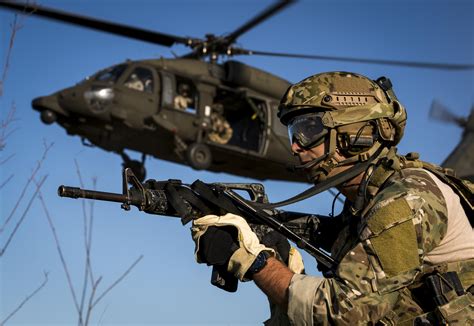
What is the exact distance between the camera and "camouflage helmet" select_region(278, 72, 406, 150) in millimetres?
3799

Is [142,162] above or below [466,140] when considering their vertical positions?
below

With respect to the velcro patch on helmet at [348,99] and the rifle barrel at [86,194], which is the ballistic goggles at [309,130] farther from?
the rifle barrel at [86,194]

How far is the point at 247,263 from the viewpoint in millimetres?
3410

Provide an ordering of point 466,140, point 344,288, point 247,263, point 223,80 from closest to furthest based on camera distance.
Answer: point 344,288 → point 247,263 → point 466,140 → point 223,80

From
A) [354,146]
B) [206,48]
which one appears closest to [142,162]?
[206,48]

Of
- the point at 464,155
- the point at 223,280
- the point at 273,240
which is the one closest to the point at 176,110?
the point at 464,155

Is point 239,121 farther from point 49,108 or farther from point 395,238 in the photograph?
point 395,238

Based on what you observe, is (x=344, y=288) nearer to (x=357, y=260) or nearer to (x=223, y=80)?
(x=357, y=260)

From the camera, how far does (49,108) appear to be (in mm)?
16562

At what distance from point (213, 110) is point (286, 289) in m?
15.0

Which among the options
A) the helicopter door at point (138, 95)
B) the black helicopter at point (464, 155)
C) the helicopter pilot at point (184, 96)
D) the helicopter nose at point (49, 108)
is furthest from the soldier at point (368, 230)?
Answer: the helicopter pilot at point (184, 96)

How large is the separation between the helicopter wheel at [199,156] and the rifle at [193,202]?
12.7m

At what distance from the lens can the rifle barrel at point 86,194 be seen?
3.67m

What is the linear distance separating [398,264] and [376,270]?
0.09 metres
